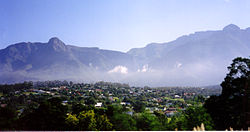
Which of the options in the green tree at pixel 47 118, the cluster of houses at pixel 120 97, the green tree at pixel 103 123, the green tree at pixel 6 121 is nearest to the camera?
the green tree at pixel 6 121

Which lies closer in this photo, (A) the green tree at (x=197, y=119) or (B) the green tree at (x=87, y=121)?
(A) the green tree at (x=197, y=119)

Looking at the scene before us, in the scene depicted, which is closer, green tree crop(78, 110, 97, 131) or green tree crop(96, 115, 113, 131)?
green tree crop(78, 110, 97, 131)

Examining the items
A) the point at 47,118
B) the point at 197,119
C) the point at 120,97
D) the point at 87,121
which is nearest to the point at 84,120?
A: the point at 87,121

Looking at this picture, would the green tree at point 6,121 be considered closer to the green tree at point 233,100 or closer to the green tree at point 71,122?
the green tree at point 71,122

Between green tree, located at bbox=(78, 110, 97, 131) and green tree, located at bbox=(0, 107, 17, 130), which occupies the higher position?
green tree, located at bbox=(0, 107, 17, 130)

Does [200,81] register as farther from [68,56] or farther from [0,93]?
[0,93]

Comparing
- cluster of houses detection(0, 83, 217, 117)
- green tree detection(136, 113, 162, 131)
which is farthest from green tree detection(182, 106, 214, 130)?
cluster of houses detection(0, 83, 217, 117)

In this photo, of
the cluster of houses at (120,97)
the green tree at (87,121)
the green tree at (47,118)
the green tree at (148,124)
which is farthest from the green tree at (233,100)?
the cluster of houses at (120,97)

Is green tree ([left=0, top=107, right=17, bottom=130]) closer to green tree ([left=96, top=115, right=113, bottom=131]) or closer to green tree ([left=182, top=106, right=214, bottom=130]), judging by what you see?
green tree ([left=96, top=115, right=113, bottom=131])

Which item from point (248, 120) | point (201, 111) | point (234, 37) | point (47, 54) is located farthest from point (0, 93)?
point (234, 37)

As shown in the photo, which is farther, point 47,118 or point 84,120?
point 84,120

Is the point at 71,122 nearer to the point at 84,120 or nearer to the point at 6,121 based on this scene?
the point at 84,120
